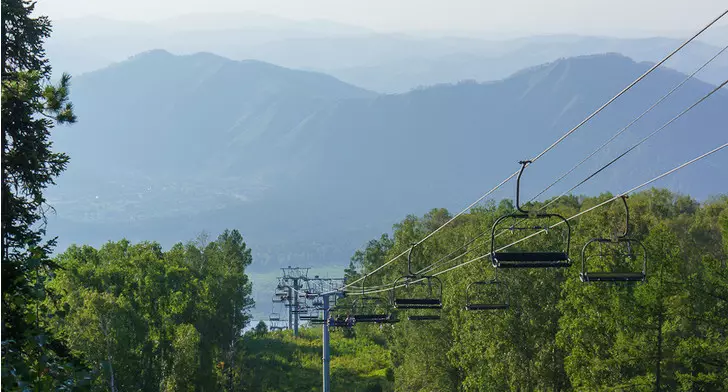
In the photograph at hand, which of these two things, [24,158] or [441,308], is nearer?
[24,158]

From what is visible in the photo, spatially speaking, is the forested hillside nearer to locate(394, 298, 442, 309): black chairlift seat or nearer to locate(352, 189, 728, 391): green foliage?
locate(352, 189, 728, 391): green foliage

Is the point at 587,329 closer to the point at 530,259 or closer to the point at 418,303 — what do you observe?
the point at 418,303

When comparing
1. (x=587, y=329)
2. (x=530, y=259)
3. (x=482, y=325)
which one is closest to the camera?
(x=530, y=259)

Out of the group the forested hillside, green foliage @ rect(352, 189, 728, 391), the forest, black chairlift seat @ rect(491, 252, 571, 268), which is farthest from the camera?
the forested hillside

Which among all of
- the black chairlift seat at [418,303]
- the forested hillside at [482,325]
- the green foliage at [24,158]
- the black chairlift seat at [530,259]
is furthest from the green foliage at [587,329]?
the green foliage at [24,158]

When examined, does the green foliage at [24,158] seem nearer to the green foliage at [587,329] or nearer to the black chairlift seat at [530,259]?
the black chairlift seat at [530,259]

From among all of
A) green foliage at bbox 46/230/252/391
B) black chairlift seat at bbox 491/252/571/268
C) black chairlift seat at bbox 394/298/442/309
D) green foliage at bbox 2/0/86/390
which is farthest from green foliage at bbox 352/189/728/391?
green foliage at bbox 2/0/86/390

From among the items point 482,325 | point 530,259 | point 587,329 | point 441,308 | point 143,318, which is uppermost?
point 143,318

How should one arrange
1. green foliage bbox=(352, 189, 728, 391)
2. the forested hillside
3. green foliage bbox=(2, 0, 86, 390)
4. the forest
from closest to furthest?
green foliage bbox=(2, 0, 86, 390) → the forest → green foliage bbox=(352, 189, 728, 391) → the forested hillside

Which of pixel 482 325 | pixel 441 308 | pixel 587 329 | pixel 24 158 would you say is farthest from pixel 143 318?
pixel 24 158

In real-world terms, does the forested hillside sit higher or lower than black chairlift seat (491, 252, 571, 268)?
higher
